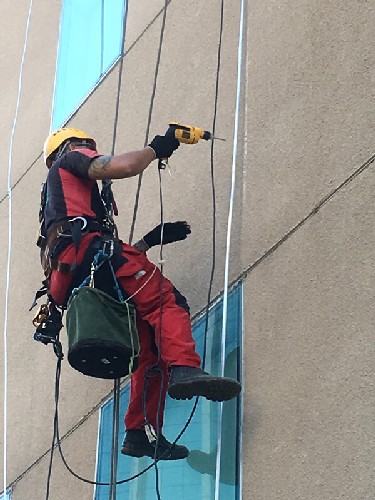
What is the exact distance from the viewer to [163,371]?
528cm

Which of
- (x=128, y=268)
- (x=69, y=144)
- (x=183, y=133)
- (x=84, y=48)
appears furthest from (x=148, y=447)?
(x=84, y=48)

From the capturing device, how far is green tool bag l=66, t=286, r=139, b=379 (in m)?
4.86

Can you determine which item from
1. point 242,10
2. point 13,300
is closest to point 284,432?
point 242,10

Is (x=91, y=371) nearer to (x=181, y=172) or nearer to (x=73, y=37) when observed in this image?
(x=181, y=172)

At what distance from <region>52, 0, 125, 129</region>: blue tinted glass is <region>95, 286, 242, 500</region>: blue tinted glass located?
10.2 ft

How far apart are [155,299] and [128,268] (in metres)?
0.19

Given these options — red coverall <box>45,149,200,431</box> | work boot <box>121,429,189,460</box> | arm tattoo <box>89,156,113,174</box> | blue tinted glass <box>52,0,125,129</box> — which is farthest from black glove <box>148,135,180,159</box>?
blue tinted glass <box>52,0,125,129</box>

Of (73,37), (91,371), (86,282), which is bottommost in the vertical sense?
(91,371)

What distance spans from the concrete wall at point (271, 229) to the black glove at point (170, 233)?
211 mm

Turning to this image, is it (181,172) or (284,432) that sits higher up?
(181,172)

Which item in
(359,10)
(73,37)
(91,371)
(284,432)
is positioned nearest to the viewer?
(284,432)

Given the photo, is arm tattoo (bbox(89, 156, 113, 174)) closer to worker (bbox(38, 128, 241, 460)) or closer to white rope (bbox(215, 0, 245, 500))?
worker (bbox(38, 128, 241, 460))

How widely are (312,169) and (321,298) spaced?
720mm

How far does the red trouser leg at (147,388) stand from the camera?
5320mm
